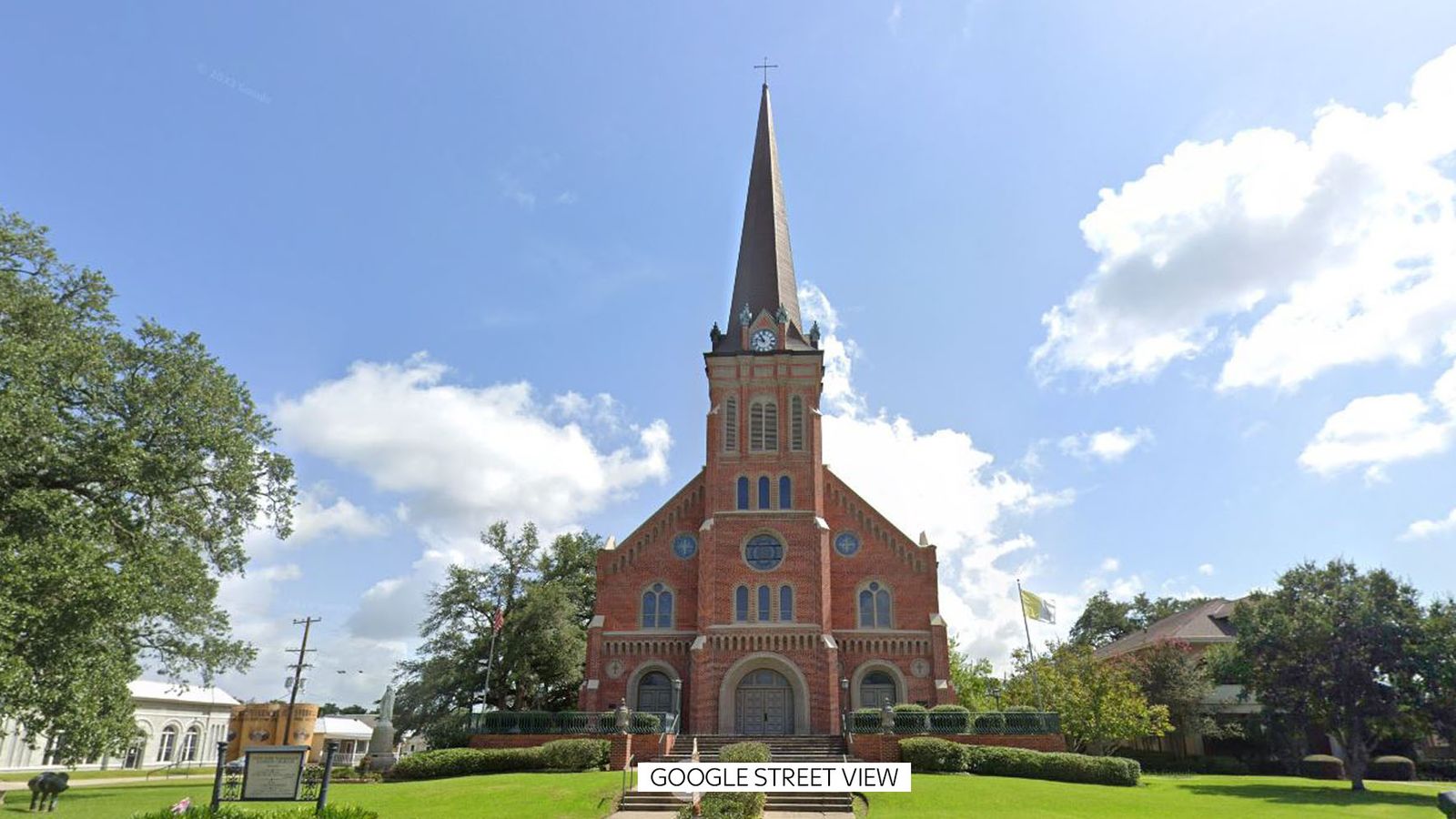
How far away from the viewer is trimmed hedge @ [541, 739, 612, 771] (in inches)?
1068

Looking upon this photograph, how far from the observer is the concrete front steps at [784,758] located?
2095cm

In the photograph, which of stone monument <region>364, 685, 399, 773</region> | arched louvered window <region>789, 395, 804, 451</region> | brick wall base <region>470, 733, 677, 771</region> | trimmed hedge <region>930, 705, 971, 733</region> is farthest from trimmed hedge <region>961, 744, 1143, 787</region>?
stone monument <region>364, 685, 399, 773</region>

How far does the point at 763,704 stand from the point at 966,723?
28.9 feet

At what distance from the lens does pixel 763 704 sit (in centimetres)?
3466

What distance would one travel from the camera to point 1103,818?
1888 centimetres

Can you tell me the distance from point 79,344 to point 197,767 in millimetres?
43496

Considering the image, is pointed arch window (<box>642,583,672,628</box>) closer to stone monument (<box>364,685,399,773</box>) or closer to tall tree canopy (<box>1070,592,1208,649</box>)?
stone monument (<box>364,685,399,773</box>)

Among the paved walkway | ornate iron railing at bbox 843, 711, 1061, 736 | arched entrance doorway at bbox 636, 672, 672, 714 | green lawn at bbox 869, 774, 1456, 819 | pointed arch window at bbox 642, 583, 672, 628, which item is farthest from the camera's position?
pointed arch window at bbox 642, 583, 672, 628

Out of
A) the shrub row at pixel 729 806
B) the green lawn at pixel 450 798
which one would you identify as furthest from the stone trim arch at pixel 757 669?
the shrub row at pixel 729 806

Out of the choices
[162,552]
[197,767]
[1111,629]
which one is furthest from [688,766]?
[1111,629]

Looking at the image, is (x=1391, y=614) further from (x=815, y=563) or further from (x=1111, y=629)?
(x=1111, y=629)

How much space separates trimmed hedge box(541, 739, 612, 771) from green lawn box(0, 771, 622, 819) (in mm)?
881

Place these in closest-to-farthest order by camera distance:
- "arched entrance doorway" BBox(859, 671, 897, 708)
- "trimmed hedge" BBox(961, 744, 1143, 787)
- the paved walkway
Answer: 1. "trimmed hedge" BBox(961, 744, 1143, 787)
2. the paved walkway
3. "arched entrance doorway" BBox(859, 671, 897, 708)

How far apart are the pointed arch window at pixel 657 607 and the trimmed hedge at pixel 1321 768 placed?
28.5 m
